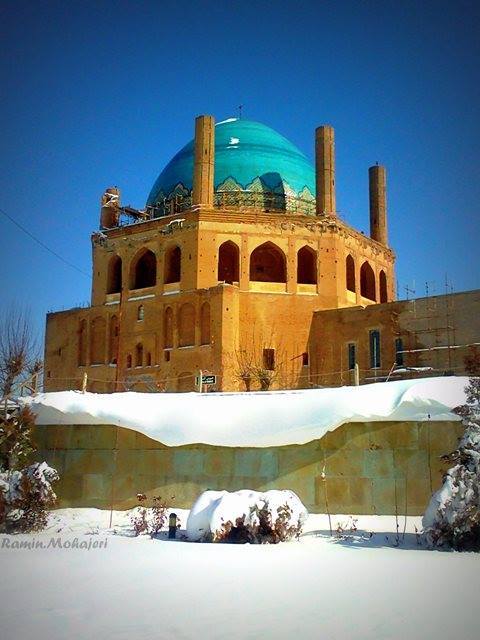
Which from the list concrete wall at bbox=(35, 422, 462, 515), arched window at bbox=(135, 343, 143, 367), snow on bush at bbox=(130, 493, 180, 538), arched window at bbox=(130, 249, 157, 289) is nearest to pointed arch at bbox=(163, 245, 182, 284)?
arched window at bbox=(130, 249, 157, 289)

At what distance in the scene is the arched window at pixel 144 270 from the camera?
3081 centimetres

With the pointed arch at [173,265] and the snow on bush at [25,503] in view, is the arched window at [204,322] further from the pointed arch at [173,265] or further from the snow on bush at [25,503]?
the snow on bush at [25,503]

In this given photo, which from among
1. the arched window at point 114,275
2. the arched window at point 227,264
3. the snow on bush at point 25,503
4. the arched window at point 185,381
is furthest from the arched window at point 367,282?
the snow on bush at point 25,503

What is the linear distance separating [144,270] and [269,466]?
21.1 meters

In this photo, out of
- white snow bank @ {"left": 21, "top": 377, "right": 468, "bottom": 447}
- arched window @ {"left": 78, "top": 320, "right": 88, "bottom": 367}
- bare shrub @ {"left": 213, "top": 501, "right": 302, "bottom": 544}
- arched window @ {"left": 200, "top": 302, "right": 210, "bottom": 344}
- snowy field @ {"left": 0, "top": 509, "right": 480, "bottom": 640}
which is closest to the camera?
snowy field @ {"left": 0, "top": 509, "right": 480, "bottom": 640}

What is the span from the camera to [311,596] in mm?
6547

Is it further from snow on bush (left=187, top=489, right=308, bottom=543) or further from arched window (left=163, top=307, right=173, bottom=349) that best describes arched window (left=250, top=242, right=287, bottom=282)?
snow on bush (left=187, top=489, right=308, bottom=543)

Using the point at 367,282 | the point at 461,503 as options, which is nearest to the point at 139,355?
the point at 367,282

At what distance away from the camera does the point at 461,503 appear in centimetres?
914

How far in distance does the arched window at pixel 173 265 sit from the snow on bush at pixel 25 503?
18230 mm

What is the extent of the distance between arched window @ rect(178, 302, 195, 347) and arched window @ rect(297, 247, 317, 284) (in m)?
5.35

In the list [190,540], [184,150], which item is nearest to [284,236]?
[184,150]

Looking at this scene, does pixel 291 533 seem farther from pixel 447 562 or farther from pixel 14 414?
pixel 14 414

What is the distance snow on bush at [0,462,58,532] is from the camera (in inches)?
445
